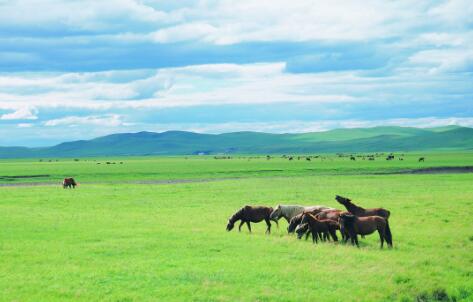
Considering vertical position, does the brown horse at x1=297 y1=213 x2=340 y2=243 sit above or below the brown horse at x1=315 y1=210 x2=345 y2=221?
below

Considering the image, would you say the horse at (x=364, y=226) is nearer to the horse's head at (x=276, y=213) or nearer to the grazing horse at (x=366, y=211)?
the grazing horse at (x=366, y=211)

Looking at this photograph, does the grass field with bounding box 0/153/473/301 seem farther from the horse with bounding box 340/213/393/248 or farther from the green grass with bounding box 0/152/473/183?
the green grass with bounding box 0/152/473/183

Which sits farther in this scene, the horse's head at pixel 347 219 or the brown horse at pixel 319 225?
the brown horse at pixel 319 225

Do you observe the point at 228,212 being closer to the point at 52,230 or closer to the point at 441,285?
the point at 52,230

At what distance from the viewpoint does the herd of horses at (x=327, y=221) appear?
807 inches

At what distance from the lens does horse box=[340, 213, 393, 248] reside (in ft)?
66.7

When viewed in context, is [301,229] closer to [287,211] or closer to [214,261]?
[287,211]

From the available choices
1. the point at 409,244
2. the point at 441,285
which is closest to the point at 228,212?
the point at 409,244

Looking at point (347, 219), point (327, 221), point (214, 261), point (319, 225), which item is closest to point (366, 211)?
point (327, 221)

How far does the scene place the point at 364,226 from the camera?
67.5ft

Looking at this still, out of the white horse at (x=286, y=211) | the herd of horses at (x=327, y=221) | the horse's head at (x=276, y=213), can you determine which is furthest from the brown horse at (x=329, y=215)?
the horse's head at (x=276, y=213)

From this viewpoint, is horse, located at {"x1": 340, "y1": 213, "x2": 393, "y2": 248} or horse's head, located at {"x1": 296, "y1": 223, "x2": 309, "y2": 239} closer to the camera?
horse, located at {"x1": 340, "y1": 213, "x2": 393, "y2": 248}

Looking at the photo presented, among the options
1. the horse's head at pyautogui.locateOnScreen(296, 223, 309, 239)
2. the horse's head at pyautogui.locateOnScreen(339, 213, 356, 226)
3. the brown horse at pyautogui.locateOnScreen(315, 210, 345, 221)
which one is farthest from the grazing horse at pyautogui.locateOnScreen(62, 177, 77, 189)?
the horse's head at pyautogui.locateOnScreen(339, 213, 356, 226)

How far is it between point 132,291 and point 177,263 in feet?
9.47
